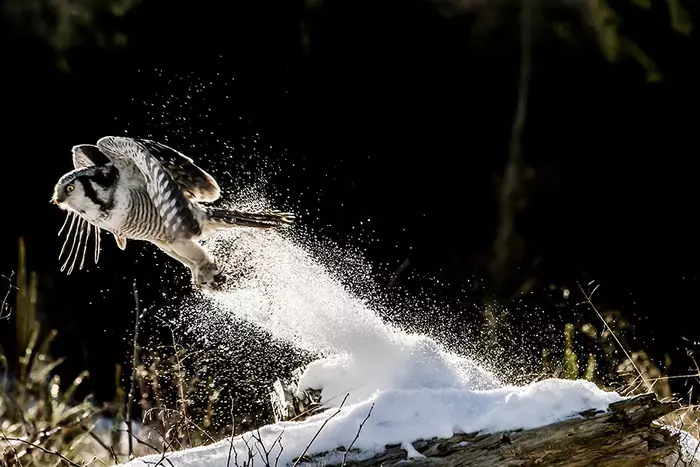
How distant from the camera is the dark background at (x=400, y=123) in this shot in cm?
620

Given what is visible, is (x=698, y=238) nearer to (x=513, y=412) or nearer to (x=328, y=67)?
(x=328, y=67)

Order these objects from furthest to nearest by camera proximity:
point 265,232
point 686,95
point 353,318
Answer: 1. point 686,95
2. point 265,232
3. point 353,318

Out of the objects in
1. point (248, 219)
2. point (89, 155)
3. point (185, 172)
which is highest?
point (89, 155)

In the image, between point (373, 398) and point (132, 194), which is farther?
point (132, 194)

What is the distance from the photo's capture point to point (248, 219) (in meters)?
3.48

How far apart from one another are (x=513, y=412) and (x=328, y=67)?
Answer: 15.6ft

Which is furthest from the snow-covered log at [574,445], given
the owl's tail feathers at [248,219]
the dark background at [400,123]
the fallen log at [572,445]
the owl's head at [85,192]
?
the dark background at [400,123]

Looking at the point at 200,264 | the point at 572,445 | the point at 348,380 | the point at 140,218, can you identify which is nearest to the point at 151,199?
the point at 140,218

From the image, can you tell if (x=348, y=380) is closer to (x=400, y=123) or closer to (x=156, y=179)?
(x=156, y=179)

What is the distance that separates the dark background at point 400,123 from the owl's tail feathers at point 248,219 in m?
2.42

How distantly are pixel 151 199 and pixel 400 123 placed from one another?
3645 millimetres

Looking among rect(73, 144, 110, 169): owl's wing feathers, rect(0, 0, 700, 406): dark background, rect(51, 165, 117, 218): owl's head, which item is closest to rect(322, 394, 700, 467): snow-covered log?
rect(51, 165, 117, 218): owl's head

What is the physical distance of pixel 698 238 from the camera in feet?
20.2

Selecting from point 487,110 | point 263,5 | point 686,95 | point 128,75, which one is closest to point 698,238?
point 686,95
